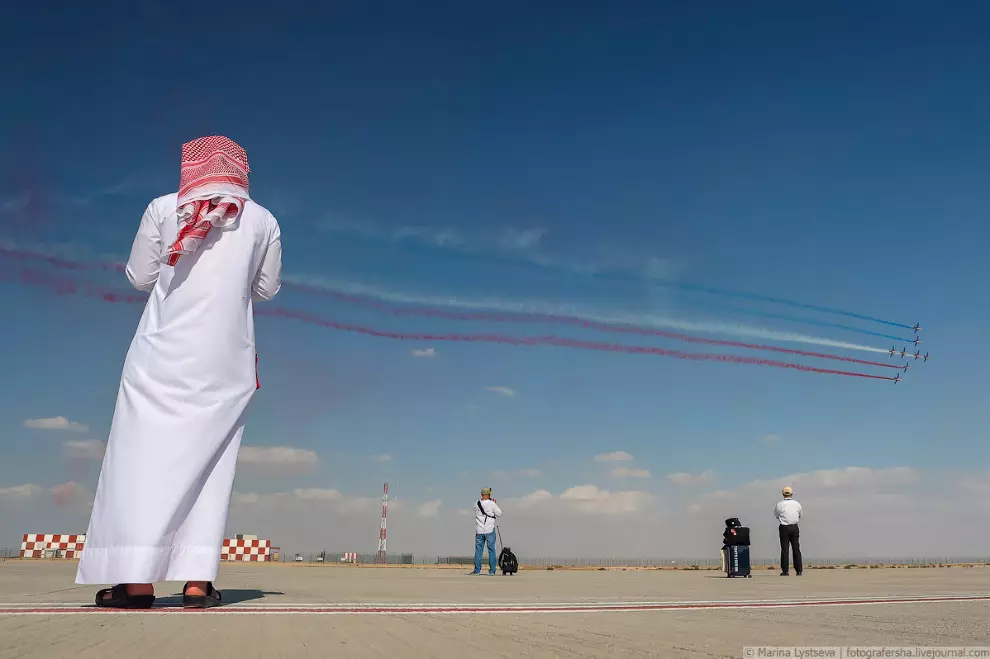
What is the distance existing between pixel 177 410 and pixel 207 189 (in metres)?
1.51

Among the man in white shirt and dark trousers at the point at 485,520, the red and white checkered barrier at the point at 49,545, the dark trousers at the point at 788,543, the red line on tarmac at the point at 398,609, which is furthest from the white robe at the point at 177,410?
the red and white checkered barrier at the point at 49,545

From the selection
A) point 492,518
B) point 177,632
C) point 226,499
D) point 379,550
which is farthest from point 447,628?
point 379,550

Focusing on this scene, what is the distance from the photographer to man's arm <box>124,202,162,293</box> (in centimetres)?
525

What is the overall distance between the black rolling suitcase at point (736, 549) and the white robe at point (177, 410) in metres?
12.4

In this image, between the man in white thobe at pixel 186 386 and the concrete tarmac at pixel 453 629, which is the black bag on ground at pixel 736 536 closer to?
the concrete tarmac at pixel 453 629

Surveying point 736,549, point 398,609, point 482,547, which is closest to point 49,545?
point 482,547

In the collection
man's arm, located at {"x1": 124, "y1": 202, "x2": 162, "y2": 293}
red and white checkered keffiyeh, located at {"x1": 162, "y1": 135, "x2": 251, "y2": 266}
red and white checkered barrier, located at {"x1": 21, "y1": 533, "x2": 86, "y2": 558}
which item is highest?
red and white checkered keffiyeh, located at {"x1": 162, "y1": 135, "x2": 251, "y2": 266}

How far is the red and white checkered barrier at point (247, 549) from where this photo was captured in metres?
29.6

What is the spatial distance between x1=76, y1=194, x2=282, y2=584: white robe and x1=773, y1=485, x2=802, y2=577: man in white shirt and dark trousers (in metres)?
13.5

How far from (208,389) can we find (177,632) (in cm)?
206

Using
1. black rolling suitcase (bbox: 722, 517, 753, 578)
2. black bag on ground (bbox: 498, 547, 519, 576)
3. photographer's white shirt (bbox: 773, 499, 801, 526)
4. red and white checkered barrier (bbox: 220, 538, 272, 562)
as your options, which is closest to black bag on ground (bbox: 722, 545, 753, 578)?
black rolling suitcase (bbox: 722, 517, 753, 578)

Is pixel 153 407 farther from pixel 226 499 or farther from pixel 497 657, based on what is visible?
pixel 497 657

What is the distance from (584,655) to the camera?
8.95ft

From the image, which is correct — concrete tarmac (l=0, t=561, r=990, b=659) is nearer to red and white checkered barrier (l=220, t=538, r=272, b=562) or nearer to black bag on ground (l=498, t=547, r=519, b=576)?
black bag on ground (l=498, t=547, r=519, b=576)
